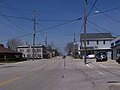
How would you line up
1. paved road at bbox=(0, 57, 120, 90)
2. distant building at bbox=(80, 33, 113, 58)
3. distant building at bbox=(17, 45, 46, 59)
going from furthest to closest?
distant building at bbox=(17, 45, 46, 59)
distant building at bbox=(80, 33, 113, 58)
paved road at bbox=(0, 57, 120, 90)

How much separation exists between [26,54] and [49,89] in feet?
458

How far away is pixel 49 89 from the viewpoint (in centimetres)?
1291

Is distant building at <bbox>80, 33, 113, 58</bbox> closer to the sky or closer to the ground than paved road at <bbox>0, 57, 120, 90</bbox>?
closer to the sky

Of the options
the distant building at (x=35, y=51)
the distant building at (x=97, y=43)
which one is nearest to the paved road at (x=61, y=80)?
the distant building at (x=97, y=43)

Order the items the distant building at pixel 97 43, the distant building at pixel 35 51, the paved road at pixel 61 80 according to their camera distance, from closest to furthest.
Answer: the paved road at pixel 61 80, the distant building at pixel 97 43, the distant building at pixel 35 51

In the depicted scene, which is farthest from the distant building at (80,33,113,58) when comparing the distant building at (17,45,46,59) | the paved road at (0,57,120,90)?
the paved road at (0,57,120,90)

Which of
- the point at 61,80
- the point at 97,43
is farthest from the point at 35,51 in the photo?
the point at 61,80

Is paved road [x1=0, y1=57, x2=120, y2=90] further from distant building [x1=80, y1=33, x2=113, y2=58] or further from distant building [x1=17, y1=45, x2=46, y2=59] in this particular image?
distant building [x1=17, y1=45, x2=46, y2=59]

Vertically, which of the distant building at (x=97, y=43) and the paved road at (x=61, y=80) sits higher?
the distant building at (x=97, y=43)

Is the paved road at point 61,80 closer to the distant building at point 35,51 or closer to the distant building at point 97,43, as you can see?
the distant building at point 97,43

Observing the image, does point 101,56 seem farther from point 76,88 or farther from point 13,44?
point 13,44

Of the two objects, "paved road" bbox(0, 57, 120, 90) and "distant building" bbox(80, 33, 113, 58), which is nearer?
"paved road" bbox(0, 57, 120, 90)

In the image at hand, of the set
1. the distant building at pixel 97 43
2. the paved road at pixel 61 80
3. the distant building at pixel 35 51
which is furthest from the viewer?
the distant building at pixel 35 51

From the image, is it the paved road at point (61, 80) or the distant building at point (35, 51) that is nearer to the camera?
the paved road at point (61, 80)
